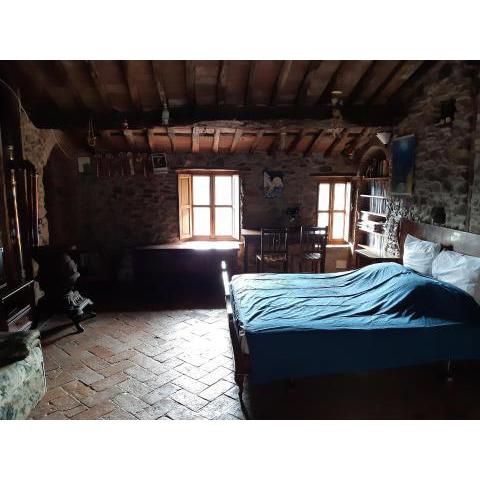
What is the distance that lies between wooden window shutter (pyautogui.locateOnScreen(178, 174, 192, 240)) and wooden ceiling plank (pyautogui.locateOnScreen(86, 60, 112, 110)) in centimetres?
195

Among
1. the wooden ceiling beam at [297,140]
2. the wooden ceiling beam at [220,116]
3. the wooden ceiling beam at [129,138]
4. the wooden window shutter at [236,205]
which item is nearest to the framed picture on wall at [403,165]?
the wooden ceiling beam at [220,116]

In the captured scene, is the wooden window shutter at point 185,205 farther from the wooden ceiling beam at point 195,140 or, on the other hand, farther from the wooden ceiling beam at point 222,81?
the wooden ceiling beam at point 222,81

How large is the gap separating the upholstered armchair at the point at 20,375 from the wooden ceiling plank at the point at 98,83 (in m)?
3.15

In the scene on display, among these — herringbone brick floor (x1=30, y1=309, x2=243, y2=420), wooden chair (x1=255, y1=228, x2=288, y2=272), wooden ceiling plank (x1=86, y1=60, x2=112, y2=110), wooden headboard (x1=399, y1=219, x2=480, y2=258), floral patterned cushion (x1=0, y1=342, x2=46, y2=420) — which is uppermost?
wooden ceiling plank (x1=86, y1=60, x2=112, y2=110)

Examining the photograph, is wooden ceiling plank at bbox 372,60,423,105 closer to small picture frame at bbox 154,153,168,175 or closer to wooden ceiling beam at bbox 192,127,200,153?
wooden ceiling beam at bbox 192,127,200,153

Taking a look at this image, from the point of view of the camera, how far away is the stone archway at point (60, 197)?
6.17m

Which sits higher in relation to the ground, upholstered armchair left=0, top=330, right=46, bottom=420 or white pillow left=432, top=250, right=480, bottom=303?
white pillow left=432, top=250, right=480, bottom=303

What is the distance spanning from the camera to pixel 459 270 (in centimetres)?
343

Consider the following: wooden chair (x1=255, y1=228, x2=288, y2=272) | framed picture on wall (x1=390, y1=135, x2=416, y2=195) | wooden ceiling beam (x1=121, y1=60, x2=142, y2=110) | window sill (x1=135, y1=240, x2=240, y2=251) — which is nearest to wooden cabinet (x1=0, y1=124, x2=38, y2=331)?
wooden ceiling beam (x1=121, y1=60, x2=142, y2=110)

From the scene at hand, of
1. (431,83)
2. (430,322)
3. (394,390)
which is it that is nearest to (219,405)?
(394,390)

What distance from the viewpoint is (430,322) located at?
2.96m

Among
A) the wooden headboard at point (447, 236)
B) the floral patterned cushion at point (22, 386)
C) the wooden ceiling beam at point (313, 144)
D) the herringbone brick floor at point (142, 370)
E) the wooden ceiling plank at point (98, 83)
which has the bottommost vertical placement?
the herringbone brick floor at point (142, 370)

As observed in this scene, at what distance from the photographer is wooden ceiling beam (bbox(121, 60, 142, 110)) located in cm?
425

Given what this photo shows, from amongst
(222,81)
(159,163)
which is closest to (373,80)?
(222,81)
